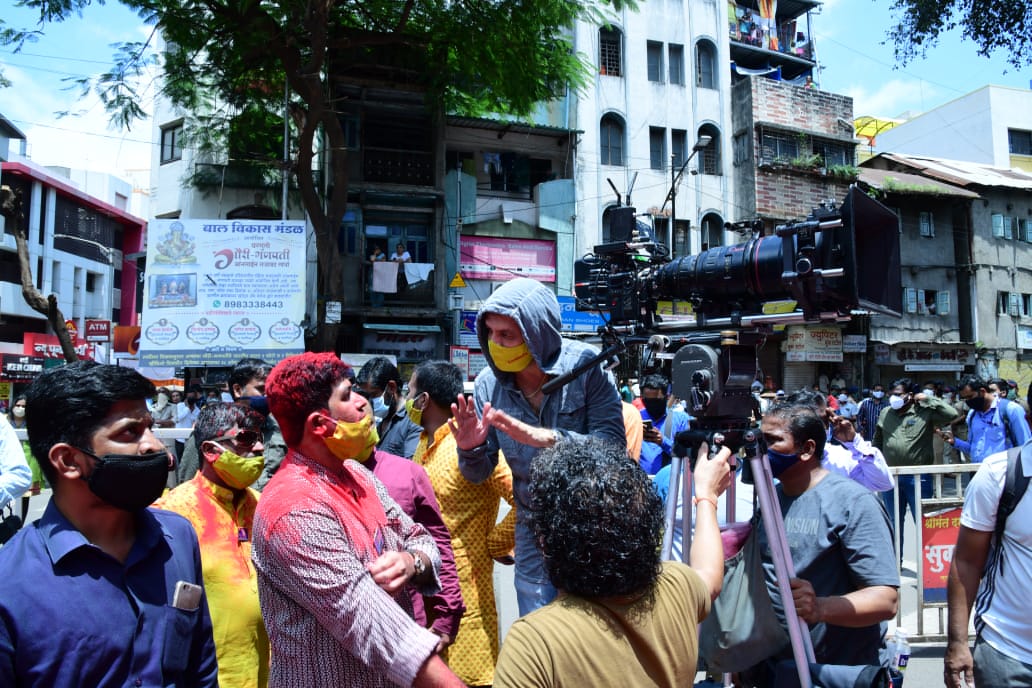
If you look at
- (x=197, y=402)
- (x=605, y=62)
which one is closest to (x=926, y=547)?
(x=197, y=402)

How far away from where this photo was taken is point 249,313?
53.1 feet

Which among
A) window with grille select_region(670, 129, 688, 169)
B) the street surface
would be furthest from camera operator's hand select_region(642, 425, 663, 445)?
window with grille select_region(670, 129, 688, 169)

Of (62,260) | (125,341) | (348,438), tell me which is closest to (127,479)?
(348,438)

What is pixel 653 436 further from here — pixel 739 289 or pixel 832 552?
pixel 832 552

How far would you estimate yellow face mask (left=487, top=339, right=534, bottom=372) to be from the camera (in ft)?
8.77

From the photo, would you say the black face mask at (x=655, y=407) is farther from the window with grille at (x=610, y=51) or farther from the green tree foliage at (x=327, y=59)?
the window with grille at (x=610, y=51)

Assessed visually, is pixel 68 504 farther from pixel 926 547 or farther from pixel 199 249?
pixel 199 249

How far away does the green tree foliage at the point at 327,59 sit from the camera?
15117 millimetres

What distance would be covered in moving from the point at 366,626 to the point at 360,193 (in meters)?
19.4

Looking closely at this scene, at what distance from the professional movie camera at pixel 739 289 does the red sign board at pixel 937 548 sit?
8.80 ft

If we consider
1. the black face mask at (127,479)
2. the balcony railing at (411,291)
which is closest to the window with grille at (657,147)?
the balcony railing at (411,291)

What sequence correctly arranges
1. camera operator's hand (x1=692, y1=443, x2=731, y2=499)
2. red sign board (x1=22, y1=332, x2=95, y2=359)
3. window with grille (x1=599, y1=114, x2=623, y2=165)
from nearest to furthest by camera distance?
camera operator's hand (x1=692, y1=443, x2=731, y2=499) → window with grille (x1=599, y1=114, x2=623, y2=165) → red sign board (x1=22, y1=332, x2=95, y2=359)

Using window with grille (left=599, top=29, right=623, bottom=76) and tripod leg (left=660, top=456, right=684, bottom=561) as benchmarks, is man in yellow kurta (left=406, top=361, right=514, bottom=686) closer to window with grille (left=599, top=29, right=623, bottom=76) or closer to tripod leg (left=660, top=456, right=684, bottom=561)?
tripod leg (left=660, top=456, right=684, bottom=561)

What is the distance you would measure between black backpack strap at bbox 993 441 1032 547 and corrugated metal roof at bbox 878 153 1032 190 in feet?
94.4
